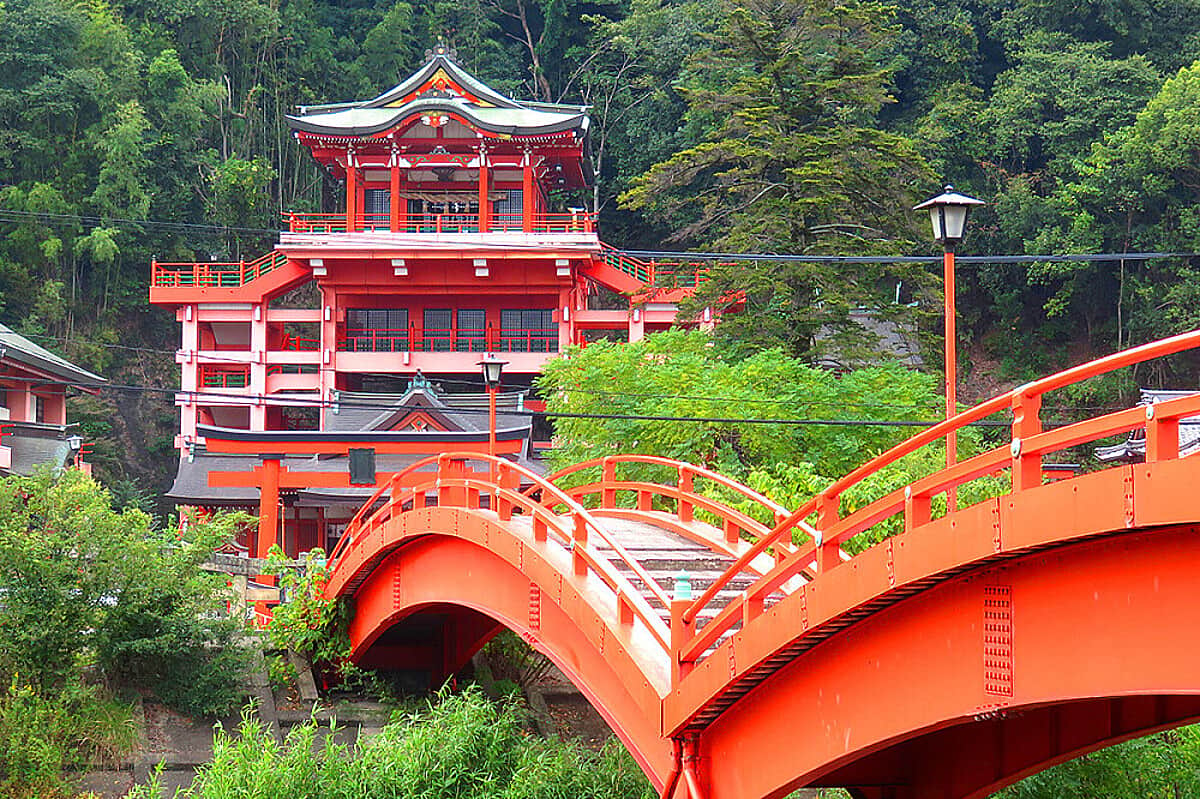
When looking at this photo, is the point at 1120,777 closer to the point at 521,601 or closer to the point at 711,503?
the point at 711,503

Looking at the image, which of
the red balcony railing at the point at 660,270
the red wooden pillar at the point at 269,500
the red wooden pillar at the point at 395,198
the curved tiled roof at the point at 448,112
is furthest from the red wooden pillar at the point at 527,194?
the red wooden pillar at the point at 269,500

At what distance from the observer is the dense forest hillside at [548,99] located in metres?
36.8

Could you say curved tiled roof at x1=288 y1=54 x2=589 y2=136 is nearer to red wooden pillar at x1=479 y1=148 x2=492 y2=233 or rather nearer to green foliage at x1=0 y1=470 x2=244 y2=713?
red wooden pillar at x1=479 y1=148 x2=492 y2=233

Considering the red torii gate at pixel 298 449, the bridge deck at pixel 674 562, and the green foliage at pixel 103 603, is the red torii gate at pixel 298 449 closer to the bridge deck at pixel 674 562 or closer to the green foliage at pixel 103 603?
the green foliage at pixel 103 603

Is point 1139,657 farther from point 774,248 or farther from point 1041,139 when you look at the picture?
point 1041,139

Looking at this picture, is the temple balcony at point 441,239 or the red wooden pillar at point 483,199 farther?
the red wooden pillar at point 483,199

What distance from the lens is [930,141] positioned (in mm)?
37625

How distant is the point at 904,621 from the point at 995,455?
1.41 meters

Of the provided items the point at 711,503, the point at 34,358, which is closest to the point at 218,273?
the point at 34,358

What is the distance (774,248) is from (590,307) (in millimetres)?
24856

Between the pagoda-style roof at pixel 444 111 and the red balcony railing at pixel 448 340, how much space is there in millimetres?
5371

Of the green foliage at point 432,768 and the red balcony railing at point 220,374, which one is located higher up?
the red balcony railing at point 220,374

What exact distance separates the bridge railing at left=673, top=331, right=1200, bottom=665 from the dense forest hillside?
913 inches

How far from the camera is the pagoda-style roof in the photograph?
3441cm
